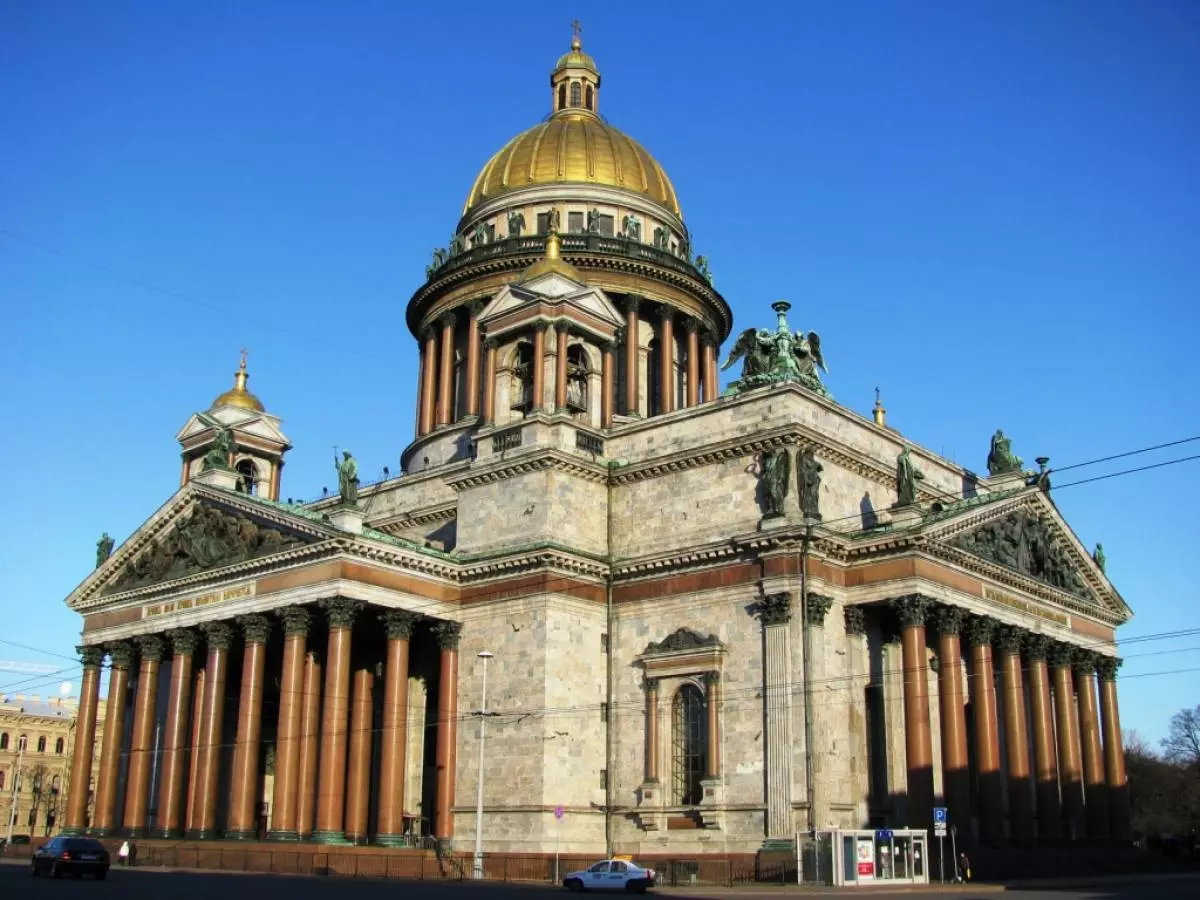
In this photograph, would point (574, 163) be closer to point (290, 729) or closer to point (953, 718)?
point (290, 729)

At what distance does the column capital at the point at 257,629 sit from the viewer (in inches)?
1953

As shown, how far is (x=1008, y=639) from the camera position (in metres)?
50.0

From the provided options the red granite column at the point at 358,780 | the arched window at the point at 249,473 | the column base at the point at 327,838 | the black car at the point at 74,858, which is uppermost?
the arched window at the point at 249,473

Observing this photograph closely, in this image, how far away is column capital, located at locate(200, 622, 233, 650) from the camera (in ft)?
168

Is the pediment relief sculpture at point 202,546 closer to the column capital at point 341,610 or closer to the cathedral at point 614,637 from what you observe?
the cathedral at point 614,637

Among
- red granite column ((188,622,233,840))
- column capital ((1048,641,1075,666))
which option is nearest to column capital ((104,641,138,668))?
red granite column ((188,622,233,840))

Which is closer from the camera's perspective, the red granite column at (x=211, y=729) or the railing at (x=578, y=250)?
the red granite column at (x=211, y=729)

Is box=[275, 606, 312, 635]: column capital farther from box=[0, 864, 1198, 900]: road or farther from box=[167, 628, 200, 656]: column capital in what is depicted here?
box=[0, 864, 1198, 900]: road

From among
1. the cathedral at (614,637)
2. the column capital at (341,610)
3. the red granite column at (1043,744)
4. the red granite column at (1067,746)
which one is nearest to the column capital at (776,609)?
the cathedral at (614,637)

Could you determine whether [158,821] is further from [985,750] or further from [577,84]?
[577,84]

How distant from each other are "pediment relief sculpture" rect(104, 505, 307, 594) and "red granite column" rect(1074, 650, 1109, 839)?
3272 centimetres

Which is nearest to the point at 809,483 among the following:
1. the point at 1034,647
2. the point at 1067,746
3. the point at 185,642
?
the point at 1034,647

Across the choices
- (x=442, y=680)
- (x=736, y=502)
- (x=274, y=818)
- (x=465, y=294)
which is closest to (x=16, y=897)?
(x=274, y=818)

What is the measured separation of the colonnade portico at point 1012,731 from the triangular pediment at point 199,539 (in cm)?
2100
